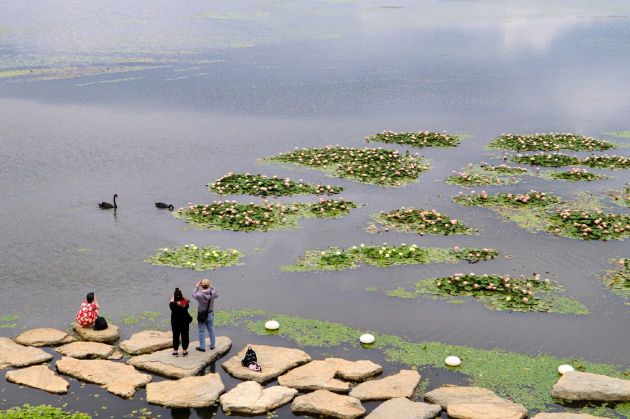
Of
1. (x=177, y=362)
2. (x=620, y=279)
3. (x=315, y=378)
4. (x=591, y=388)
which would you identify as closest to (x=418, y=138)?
(x=620, y=279)

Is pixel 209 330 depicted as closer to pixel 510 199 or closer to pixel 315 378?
pixel 315 378

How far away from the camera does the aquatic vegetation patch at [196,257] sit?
1289 inches

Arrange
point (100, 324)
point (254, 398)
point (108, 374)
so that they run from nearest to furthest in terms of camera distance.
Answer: point (254, 398)
point (108, 374)
point (100, 324)

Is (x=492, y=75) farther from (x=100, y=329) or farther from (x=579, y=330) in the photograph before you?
(x=100, y=329)

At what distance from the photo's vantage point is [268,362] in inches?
966

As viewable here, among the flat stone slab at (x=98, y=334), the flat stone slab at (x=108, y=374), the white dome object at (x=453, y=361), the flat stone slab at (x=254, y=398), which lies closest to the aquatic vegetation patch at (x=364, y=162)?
the white dome object at (x=453, y=361)

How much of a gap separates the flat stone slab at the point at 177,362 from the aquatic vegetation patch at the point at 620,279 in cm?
1564

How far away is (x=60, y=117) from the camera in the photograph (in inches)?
2478

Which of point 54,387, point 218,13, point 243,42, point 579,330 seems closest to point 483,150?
point 579,330

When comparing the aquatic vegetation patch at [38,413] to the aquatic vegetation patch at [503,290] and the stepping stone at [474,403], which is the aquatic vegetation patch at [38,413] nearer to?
the stepping stone at [474,403]

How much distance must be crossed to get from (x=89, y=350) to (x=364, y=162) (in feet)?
85.9

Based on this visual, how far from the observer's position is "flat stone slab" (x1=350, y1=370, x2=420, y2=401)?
2267 cm

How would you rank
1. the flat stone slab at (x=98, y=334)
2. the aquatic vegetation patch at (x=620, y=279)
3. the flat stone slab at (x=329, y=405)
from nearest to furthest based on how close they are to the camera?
the flat stone slab at (x=329, y=405), the flat stone slab at (x=98, y=334), the aquatic vegetation patch at (x=620, y=279)

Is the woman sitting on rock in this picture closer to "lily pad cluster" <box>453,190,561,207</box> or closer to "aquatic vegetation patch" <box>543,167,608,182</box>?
"lily pad cluster" <box>453,190,561,207</box>
